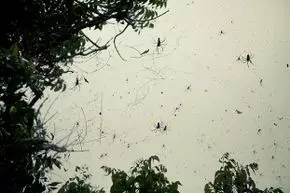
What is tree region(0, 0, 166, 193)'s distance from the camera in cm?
152

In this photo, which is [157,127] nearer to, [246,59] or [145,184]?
[145,184]

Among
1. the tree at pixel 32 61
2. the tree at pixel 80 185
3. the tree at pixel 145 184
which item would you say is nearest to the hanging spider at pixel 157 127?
the tree at pixel 80 185

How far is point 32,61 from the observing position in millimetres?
2355

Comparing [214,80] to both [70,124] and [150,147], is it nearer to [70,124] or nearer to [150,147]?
[150,147]

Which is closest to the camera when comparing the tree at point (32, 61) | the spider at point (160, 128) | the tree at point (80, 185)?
the tree at point (32, 61)

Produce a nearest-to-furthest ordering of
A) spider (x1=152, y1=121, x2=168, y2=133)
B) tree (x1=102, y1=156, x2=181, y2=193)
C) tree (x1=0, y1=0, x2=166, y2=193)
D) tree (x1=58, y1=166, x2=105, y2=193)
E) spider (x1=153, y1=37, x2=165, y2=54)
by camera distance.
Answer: tree (x1=0, y1=0, x2=166, y2=193), tree (x1=102, y1=156, x2=181, y2=193), tree (x1=58, y1=166, x2=105, y2=193), spider (x1=152, y1=121, x2=168, y2=133), spider (x1=153, y1=37, x2=165, y2=54)

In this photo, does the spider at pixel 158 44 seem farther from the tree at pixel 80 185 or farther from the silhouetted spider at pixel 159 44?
the tree at pixel 80 185

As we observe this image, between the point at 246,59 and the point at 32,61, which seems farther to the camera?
the point at 246,59

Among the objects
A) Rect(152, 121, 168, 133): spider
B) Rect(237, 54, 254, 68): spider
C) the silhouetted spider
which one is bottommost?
Rect(152, 121, 168, 133): spider

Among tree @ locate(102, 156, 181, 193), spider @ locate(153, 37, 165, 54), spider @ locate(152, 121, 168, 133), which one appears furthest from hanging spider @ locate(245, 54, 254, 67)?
tree @ locate(102, 156, 181, 193)

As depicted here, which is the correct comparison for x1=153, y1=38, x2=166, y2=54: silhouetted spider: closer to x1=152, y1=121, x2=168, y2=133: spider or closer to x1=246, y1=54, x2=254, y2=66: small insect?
x1=152, y1=121, x2=168, y2=133: spider

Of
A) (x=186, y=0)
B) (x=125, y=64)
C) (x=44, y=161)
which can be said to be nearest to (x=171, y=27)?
(x=186, y=0)

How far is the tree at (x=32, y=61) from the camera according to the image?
1.52 meters

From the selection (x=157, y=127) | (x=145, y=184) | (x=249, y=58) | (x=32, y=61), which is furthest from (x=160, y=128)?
(x=32, y=61)
